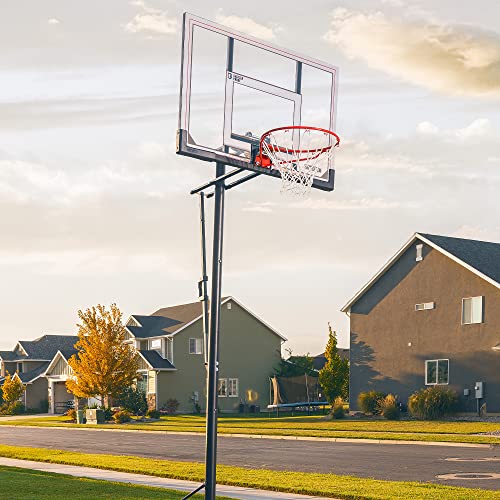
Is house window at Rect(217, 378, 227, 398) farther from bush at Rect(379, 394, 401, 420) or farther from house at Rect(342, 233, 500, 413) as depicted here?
bush at Rect(379, 394, 401, 420)

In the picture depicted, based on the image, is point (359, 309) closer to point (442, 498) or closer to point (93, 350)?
point (93, 350)

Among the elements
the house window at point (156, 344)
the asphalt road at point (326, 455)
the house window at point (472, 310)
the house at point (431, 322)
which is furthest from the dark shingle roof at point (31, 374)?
the house window at point (472, 310)

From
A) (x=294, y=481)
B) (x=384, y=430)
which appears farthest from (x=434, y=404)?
(x=294, y=481)

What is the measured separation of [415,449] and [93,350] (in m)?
29.3

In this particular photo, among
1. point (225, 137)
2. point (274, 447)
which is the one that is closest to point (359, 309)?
point (274, 447)

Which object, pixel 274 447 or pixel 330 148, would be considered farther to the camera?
pixel 274 447

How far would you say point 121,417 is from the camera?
49531 mm

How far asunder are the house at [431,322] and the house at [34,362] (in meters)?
33.2

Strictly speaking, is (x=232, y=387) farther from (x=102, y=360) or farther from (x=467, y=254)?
(x=467, y=254)

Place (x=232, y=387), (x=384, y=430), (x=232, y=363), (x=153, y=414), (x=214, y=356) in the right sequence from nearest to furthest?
(x=214, y=356), (x=384, y=430), (x=153, y=414), (x=232, y=387), (x=232, y=363)

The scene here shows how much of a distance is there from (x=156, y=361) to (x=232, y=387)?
5678mm

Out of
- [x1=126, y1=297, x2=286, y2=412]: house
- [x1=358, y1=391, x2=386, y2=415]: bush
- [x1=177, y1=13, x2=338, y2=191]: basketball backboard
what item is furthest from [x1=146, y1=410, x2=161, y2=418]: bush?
[x1=177, y1=13, x2=338, y2=191]: basketball backboard

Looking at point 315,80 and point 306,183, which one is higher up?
point 315,80

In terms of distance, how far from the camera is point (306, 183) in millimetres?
13375
